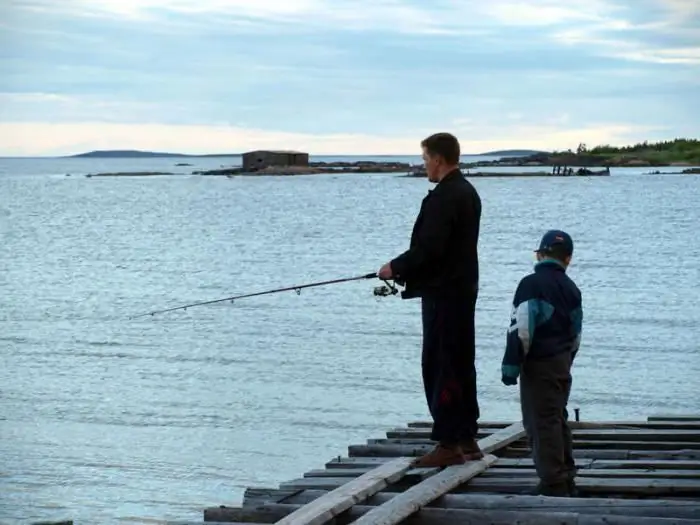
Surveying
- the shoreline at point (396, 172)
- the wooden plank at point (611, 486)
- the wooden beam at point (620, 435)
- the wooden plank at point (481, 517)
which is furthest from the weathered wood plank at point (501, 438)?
the shoreline at point (396, 172)

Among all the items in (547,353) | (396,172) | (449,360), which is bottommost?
(396,172)

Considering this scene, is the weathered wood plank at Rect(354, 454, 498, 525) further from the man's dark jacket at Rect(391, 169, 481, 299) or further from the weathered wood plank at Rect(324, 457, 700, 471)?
the man's dark jacket at Rect(391, 169, 481, 299)

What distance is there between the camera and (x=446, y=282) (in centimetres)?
792

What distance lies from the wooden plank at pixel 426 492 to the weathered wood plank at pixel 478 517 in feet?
0.29

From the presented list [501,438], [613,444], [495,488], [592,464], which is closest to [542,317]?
[495,488]

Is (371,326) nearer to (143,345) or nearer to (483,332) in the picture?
(483,332)

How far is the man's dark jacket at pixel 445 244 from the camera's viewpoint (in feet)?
25.6

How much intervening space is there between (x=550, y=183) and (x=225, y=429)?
122m

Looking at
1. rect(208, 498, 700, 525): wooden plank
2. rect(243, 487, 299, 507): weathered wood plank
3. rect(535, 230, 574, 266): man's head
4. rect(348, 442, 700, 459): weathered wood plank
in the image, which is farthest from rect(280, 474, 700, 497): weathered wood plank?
rect(535, 230, 574, 266): man's head

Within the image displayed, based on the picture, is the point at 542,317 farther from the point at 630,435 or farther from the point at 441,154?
the point at 630,435

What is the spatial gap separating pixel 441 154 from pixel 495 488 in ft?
6.22

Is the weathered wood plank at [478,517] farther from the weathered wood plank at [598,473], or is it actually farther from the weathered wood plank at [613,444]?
the weathered wood plank at [613,444]

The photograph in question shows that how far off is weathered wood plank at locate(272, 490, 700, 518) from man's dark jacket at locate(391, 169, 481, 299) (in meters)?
1.24

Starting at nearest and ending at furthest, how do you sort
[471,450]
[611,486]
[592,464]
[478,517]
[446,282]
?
[478,517]
[611,486]
[446,282]
[471,450]
[592,464]
